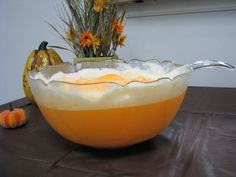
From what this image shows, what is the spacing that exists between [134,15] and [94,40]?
1.65 feet

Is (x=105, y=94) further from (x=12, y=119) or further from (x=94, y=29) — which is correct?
(x=94, y=29)

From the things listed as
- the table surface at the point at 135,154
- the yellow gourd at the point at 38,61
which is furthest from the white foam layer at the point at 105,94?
the yellow gourd at the point at 38,61

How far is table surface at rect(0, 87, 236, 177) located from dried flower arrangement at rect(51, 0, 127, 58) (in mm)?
339

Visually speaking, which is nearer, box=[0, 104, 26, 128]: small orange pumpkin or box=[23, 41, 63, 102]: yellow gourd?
box=[0, 104, 26, 128]: small orange pumpkin

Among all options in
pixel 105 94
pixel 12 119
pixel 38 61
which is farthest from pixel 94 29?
pixel 105 94

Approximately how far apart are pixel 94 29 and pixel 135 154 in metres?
0.55

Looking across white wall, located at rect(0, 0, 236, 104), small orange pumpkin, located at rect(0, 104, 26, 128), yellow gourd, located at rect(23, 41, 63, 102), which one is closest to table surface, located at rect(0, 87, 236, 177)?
small orange pumpkin, located at rect(0, 104, 26, 128)

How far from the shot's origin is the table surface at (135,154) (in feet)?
1.20

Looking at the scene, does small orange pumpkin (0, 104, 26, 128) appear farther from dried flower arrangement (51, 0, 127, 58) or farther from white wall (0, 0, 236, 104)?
white wall (0, 0, 236, 104)

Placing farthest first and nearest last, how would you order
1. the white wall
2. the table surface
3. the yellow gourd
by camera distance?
the white wall
the yellow gourd
the table surface

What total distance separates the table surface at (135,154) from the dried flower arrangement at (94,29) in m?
Answer: 0.34

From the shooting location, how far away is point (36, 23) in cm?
167

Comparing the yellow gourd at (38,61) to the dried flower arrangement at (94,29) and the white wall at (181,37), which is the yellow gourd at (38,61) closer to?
the dried flower arrangement at (94,29)

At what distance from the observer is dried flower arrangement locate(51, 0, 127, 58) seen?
81cm
